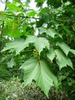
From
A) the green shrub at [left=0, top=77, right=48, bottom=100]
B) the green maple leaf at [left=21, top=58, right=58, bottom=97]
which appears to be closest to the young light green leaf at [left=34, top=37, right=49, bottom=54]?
the green maple leaf at [left=21, top=58, right=58, bottom=97]

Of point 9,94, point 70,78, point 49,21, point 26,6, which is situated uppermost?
point 26,6

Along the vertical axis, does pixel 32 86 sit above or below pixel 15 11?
below

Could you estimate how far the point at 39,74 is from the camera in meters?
1.17

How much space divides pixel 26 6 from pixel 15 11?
227 mm

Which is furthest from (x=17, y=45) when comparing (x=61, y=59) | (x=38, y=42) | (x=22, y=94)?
(x=22, y=94)

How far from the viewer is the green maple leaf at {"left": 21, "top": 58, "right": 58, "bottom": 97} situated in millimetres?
1128

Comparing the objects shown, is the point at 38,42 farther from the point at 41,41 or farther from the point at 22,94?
the point at 22,94

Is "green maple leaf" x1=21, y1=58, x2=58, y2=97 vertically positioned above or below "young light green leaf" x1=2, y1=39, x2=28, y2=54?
below

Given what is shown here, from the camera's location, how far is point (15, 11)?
4.44ft

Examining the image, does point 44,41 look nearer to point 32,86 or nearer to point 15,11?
point 15,11

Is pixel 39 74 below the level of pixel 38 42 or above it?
below

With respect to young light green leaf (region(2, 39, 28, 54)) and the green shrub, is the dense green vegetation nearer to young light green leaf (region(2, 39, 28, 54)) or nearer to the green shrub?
young light green leaf (region(2, 39, 28, 54))

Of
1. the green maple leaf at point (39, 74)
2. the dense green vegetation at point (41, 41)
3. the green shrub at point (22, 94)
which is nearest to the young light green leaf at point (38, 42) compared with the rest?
the dense green vegetation at point (41, 41)

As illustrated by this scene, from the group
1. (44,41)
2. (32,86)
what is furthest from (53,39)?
(32,86)
